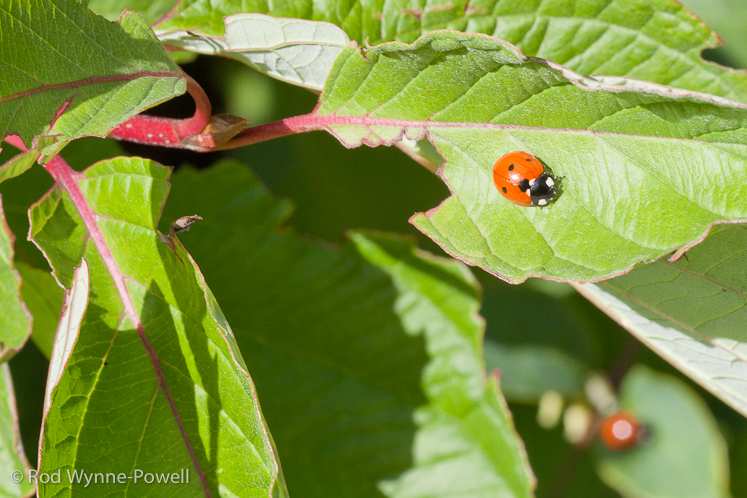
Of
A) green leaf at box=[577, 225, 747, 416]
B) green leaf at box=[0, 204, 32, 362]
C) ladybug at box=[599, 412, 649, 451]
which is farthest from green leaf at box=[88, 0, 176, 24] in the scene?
ladybug at box=[599, 412, 649, 451]

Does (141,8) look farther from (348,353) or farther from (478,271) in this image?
(478,271)

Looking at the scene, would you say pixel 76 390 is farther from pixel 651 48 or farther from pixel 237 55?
pixel 651 48

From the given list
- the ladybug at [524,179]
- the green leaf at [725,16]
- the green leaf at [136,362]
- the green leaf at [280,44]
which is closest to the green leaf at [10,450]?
the green leaf at [136,362]

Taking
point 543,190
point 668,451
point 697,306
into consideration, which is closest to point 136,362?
point 543,190

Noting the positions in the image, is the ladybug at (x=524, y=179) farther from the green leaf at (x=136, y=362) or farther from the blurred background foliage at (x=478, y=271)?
the blurred background foliage at (x=478, y=271)

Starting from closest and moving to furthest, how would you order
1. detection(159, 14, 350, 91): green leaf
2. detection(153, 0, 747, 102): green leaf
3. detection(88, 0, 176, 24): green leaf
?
detection(159, 14, 350, 91): green leaf
detection(153, 0, 747, 102): green leaf
detection(88, 0, 176, 24): green leaf

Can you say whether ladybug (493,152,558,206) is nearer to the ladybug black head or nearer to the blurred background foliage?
the ladybug black head
